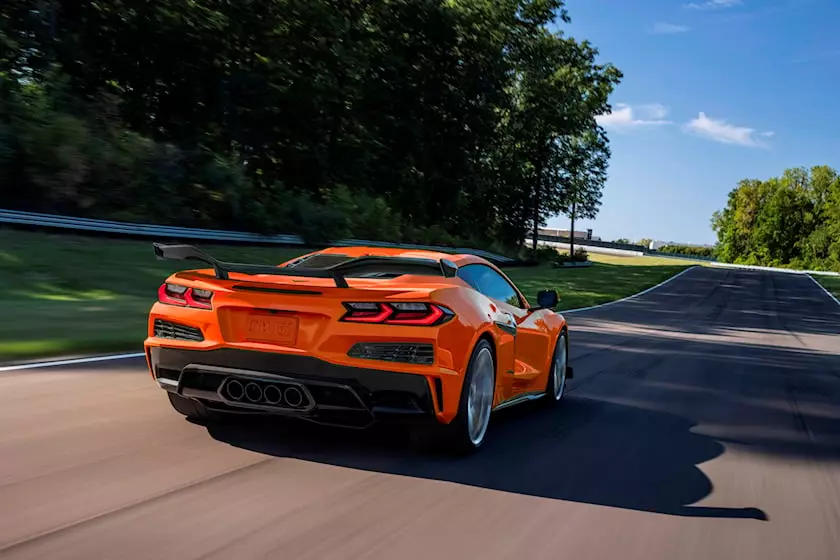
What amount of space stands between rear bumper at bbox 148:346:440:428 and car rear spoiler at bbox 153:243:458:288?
1.70 feet

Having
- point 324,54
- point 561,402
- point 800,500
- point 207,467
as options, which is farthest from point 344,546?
point 324,54

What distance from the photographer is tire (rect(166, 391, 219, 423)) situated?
5.73 meters

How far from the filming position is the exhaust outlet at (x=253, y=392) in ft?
16.4

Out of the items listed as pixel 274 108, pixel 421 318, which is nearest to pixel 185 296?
pixel 421 318

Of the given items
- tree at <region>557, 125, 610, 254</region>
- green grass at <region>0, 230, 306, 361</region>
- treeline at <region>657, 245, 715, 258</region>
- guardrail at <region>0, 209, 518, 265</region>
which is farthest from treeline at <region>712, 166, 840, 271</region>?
green grass at <region>0, 230, 306, 361</region>

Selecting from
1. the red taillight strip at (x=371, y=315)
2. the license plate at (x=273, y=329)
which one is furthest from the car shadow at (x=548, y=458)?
the red taillight strip at (x=371, y=315)

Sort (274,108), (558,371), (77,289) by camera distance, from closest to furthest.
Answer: (558,371) → (77,289) → (274,108)

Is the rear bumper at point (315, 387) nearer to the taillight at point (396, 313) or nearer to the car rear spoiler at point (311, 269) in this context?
the taillight at point (396, 313)

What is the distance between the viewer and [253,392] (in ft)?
16.5

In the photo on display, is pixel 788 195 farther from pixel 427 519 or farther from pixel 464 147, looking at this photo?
pixel 427 519

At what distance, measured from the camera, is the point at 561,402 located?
8.20 metres

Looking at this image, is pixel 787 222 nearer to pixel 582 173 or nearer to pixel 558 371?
pixel 582 173

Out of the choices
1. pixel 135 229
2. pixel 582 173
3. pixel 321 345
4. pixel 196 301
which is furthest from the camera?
pixel 582 173

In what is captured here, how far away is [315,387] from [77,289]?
11274 mm
